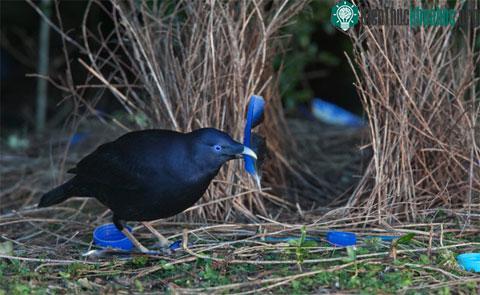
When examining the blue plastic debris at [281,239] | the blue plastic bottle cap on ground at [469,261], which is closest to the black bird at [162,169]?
the blue plastic debris at [281,239]

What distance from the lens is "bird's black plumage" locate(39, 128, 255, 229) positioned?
145 inches

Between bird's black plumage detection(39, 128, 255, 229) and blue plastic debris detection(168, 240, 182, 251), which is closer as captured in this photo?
bird's black plumage detection(39, 128, 255, 229)

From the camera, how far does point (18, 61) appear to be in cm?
844

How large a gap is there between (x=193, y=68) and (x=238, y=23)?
1.16ft

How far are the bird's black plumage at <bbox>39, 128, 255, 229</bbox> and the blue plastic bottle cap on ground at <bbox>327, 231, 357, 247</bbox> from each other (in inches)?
25.1

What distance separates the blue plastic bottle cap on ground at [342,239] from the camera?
12.5ft

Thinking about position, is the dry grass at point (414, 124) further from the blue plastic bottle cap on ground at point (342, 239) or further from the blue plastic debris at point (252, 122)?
the blue plastic debris at point (252, 122)

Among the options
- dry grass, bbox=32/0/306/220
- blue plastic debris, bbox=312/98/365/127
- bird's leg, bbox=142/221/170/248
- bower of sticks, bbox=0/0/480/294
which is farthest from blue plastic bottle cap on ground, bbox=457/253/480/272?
blue plastic debris, bbox=312/98/365/127

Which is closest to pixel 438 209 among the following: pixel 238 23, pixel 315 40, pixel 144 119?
pixel 238 23

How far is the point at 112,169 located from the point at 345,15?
4.80ft

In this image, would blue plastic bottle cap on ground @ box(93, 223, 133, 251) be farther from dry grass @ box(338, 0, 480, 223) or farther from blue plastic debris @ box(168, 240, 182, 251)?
dry grass @ box(338, 0, 480, 223)

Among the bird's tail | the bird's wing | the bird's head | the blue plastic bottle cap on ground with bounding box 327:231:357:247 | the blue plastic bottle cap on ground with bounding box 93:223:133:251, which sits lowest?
the blue plastic bottle cap on ground with bounding box 93:223:133:251

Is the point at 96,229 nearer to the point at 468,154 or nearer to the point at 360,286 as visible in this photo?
the point at 360,286

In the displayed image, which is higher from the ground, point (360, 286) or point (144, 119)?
point (144, 119)
